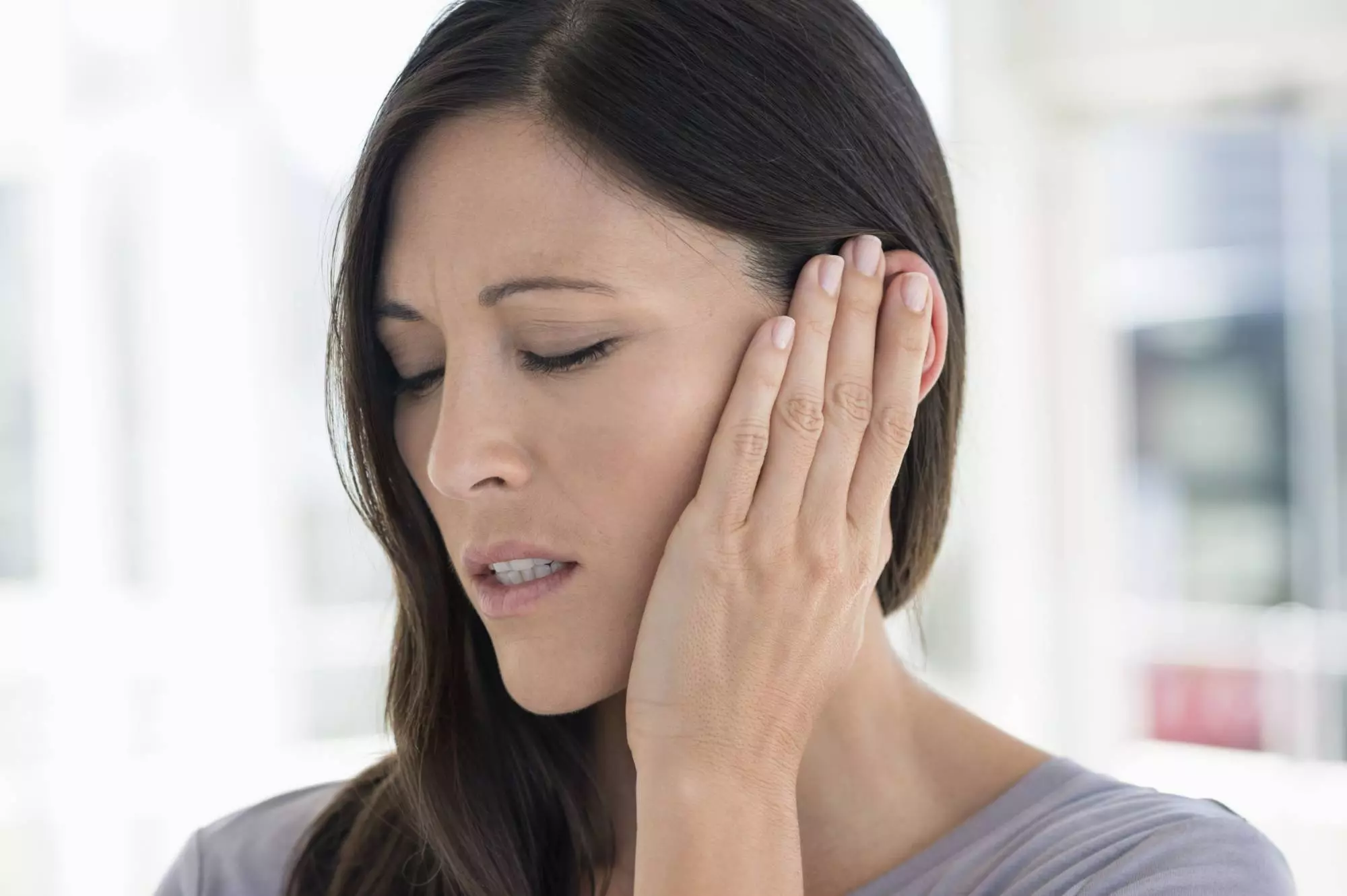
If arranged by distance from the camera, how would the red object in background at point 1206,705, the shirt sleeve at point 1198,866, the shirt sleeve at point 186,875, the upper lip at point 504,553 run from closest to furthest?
the shirt sleeve at point 1198,866 < the upper lip at point 504,553 < the shirt sleeve at point 186,875 < the red object in background at point 1206,705

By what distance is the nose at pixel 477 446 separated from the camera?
899 mm

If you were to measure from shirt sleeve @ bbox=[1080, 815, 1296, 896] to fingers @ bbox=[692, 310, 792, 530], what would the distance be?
350mm

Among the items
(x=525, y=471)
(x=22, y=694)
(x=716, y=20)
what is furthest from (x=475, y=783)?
(x=22, y=694)

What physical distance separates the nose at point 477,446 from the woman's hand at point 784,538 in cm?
13

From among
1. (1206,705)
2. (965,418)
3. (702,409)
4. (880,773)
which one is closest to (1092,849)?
(880,773)

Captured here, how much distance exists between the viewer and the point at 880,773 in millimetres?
1033

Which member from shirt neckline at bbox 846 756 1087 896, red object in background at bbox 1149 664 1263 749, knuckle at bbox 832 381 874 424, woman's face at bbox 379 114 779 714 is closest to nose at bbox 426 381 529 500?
woman's face at bbox 379 114 779 714

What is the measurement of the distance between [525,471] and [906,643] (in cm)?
258

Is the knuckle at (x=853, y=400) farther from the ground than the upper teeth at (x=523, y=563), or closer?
farther from the ground

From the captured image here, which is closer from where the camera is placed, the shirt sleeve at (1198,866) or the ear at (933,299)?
the shirt sleeve at (1198,866)

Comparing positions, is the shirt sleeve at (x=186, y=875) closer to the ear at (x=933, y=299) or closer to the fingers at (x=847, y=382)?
the fingers at (x=847, y=382)

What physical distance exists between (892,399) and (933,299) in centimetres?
9

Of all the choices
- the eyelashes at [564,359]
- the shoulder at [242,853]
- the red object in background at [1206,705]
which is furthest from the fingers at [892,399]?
the red object in background at [1206,705]

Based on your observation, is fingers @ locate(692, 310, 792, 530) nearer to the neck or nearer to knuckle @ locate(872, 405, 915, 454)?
knuckle @ locate(872, 405, 915, 454)
